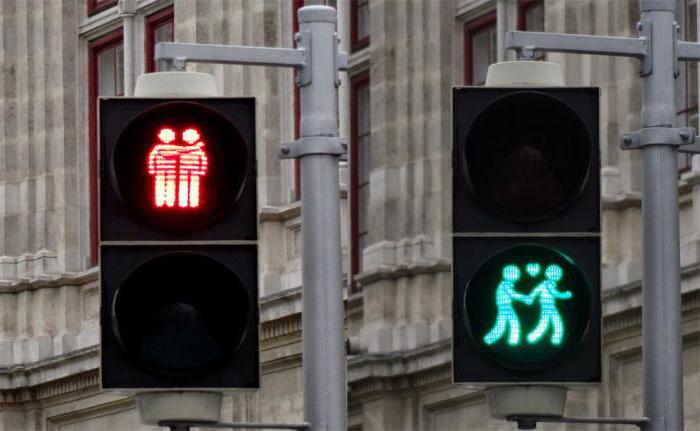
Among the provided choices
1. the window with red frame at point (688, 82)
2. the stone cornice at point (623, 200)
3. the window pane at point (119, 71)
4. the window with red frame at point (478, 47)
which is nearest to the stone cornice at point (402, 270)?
Result: the window with red frame at point (478, 47)

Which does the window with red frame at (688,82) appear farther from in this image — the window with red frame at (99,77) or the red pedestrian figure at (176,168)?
the red pedestrian figure at (176,168)

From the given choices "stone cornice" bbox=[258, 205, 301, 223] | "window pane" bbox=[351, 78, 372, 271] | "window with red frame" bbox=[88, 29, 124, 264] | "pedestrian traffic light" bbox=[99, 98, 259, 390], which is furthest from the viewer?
"window with red frame" bbox=[88, 29, 124, 264]

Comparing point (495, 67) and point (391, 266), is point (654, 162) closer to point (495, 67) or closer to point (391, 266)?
point (495, 67)

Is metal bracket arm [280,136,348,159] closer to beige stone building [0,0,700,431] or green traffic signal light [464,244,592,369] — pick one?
green traffic signal light [464,244,592,369]

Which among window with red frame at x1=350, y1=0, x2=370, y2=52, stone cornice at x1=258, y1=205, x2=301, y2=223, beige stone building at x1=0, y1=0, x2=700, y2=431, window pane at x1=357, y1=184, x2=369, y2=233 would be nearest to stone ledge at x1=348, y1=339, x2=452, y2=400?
beige stone building at x1=0, y1=0, x2=700, y2=431

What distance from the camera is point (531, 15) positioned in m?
26.1

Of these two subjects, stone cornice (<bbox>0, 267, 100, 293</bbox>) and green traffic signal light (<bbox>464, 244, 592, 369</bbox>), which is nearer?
green traffic signal light (<bbox>464, 244, 592, 369</bbox>)

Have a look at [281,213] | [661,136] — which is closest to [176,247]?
[661,136]

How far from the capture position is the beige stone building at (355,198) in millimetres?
23609

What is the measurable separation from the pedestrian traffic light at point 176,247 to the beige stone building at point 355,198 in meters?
13.7

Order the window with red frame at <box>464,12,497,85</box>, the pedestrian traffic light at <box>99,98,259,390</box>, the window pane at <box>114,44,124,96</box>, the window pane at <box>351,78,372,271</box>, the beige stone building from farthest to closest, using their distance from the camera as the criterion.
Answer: the window pane at <box>114,44,124,96</box>
the window pane at <box>351,78,372,271</box>
the window with red frame at <box>464,12,497,85</box>
the beige stone building
the pedestrian traffic light at <box>99,98,259,390</box>

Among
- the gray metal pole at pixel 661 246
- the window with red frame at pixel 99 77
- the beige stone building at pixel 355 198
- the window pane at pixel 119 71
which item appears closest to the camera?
the gray metal pole at pixel 661 246

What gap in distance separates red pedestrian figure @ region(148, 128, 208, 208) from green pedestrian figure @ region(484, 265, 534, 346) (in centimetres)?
99

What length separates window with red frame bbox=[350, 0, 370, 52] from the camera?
28.8m
